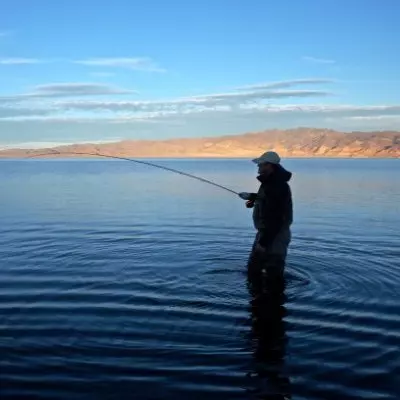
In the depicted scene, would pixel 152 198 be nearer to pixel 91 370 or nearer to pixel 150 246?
pixel 150 246

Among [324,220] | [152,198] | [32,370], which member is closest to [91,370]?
[32,370]

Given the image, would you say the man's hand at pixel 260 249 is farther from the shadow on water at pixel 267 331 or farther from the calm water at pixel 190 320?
the calm water at pixel 190 320

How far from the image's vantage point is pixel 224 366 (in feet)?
24.6

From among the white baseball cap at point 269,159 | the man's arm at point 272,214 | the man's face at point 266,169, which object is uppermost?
the white baseball cap at point 269,159

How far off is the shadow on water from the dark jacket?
53cm

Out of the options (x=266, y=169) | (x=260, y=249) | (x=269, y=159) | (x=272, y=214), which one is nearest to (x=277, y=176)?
(x=266, y=169)

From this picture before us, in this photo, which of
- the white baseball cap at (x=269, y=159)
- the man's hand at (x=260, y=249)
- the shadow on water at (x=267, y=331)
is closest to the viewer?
the shadow on water at (x=267, y=331)

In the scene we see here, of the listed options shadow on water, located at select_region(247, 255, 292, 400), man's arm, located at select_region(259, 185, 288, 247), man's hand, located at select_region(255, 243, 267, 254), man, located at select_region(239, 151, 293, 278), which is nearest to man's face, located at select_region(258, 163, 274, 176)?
man, located at select_region(239, 151, 293, 278)

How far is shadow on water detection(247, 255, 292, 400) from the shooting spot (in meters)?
6.94

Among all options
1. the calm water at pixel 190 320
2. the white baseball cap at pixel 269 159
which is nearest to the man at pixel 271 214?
the white baseball cap at pixel 269 159

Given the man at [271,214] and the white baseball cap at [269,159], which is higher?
the white baseball cap at [269,159]

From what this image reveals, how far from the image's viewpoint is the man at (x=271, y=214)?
10.2m

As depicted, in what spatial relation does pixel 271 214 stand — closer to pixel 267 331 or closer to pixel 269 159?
pixel 269 159

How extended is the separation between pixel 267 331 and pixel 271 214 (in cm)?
233
